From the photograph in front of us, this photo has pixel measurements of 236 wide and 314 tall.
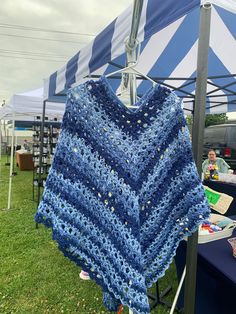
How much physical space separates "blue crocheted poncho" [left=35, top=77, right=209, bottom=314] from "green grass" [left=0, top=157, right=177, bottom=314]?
5.18ft

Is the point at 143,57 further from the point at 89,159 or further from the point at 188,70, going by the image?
the point at 89,159

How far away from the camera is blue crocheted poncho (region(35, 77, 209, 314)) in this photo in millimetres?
903

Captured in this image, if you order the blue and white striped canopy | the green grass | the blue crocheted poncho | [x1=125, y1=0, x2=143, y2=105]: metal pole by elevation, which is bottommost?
the green grass

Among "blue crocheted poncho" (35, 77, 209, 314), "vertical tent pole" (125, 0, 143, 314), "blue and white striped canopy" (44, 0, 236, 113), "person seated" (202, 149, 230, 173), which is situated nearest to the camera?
"blue crocheted poncho" (35, 77, 209, 314)

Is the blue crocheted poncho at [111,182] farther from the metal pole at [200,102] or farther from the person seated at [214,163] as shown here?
the person seated at [214,163]

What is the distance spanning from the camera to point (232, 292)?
156 cm

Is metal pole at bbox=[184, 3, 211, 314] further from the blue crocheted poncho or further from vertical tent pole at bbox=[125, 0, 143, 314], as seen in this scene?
vertical tent pole at bbox=[125, 0, 143, 314]

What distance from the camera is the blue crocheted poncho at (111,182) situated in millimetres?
903

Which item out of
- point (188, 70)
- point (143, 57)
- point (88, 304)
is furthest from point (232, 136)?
point (88, 304)

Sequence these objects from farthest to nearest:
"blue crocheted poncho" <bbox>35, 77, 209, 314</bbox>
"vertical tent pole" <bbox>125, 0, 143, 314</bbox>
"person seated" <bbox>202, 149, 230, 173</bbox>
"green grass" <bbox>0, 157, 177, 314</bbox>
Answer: "person seated" <bbox>202, 149, 230, 173</bbox> → "green grass" <bbox>0, 157, 177, 314</bbox> → "vertical tent pole" <bbox>125, 0, 143, 314</bbox> → "blue crocheted poncho" <bbox>35, 77, 209, 314</bbox>

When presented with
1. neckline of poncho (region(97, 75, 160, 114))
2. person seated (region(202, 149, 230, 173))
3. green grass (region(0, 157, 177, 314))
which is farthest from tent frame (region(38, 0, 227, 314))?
person seated (region(202, 149, 230, 173))

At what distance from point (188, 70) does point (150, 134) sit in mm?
3258

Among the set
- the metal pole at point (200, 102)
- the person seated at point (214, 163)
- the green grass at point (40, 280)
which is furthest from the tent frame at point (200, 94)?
→ the person seated at point (214, 163)

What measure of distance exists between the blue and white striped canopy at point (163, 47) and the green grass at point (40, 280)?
196cm
